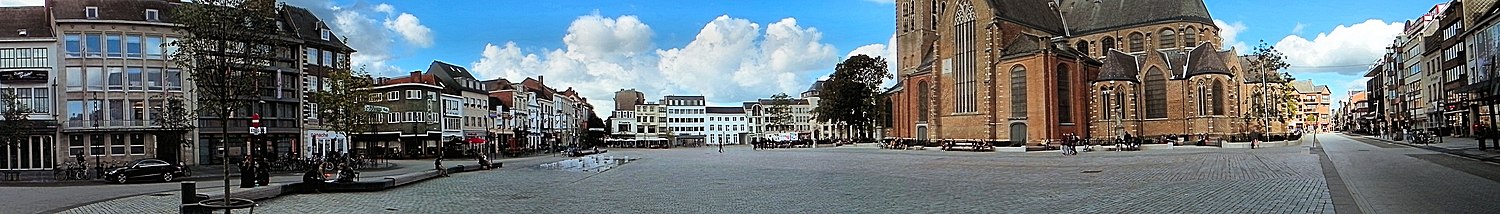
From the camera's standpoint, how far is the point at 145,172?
29.7 meters

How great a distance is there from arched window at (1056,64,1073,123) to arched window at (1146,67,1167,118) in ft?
18.8

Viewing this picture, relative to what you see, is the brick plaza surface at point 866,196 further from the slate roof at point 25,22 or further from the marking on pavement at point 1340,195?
the slate roof at point 25,22

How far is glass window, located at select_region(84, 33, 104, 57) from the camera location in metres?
43.9

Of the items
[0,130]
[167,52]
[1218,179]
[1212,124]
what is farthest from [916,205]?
[1212,124]

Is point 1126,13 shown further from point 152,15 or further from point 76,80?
point 76,80

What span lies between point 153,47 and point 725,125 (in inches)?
5295

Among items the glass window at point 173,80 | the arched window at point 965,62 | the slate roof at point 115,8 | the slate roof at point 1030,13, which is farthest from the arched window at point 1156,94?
the slate roof at point 115,8

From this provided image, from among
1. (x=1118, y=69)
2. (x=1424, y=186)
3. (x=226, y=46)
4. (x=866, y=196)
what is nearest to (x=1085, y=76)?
(x=1118, y=69)

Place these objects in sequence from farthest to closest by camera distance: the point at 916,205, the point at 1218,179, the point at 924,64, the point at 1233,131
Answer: the point at 924,64 < the point at 1233,131 < the point at 1218,179 < the point at 916,205

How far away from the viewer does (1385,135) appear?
256 ft

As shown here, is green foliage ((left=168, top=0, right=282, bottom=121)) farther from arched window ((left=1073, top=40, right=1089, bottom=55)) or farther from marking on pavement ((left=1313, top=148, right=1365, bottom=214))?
arched window ((left=1073, top=40, right=1089, bottom=55))

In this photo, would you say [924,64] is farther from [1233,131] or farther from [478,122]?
[478,122]

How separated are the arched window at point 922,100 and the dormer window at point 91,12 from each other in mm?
61165

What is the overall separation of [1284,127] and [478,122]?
6518 cm
